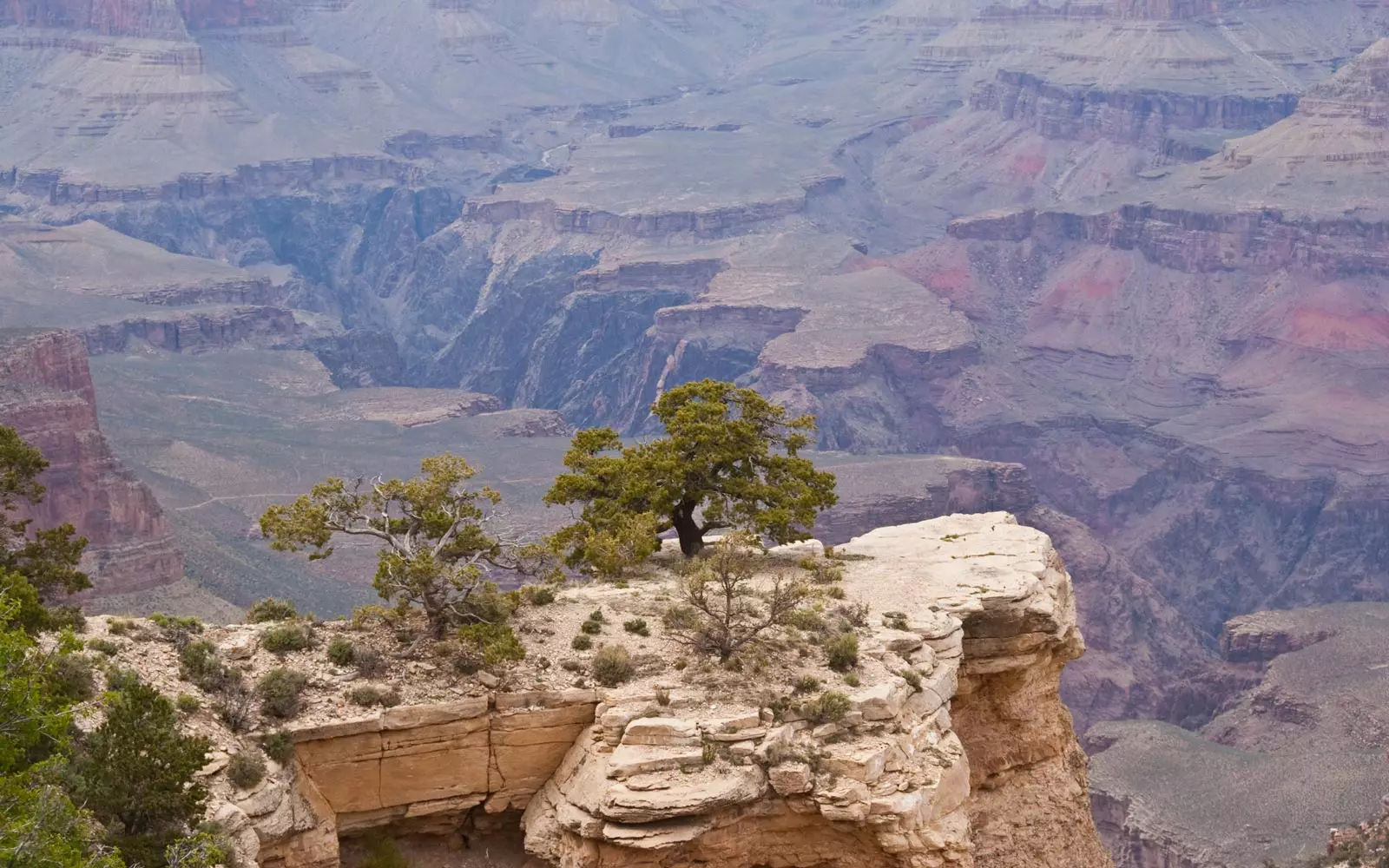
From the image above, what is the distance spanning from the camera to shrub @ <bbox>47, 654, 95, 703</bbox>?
31.2 metres

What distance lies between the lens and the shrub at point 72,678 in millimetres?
31219

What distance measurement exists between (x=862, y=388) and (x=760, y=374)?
8354mm

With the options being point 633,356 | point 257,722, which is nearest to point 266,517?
point 257,722

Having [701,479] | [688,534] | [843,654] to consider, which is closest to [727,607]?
[843,654]

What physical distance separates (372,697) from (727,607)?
6.89 metres

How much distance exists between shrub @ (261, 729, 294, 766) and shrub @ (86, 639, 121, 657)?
10.0 ft

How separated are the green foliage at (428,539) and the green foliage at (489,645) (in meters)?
0.87

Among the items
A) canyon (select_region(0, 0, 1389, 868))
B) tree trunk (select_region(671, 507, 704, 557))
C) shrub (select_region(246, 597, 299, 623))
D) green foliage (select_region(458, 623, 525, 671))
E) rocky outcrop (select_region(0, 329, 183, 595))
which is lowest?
canyon (select_region(0, 0, 1389, 868))

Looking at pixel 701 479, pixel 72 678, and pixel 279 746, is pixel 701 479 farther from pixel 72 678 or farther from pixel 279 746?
pixel 72 678

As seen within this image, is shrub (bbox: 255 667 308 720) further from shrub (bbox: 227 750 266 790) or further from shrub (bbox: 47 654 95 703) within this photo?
shrub (bbox: 47 654 95 703)

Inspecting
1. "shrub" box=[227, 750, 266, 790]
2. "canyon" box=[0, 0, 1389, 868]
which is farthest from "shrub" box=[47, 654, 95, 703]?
"canyon" box=[0, 0, 1389, 868]

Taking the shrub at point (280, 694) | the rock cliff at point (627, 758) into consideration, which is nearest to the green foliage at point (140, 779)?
the rock cliff at point (627, 758)

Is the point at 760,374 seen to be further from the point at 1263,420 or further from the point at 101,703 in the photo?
the point at 101,703

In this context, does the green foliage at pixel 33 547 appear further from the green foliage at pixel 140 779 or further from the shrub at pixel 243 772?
the green foliage at pixel 140 779
